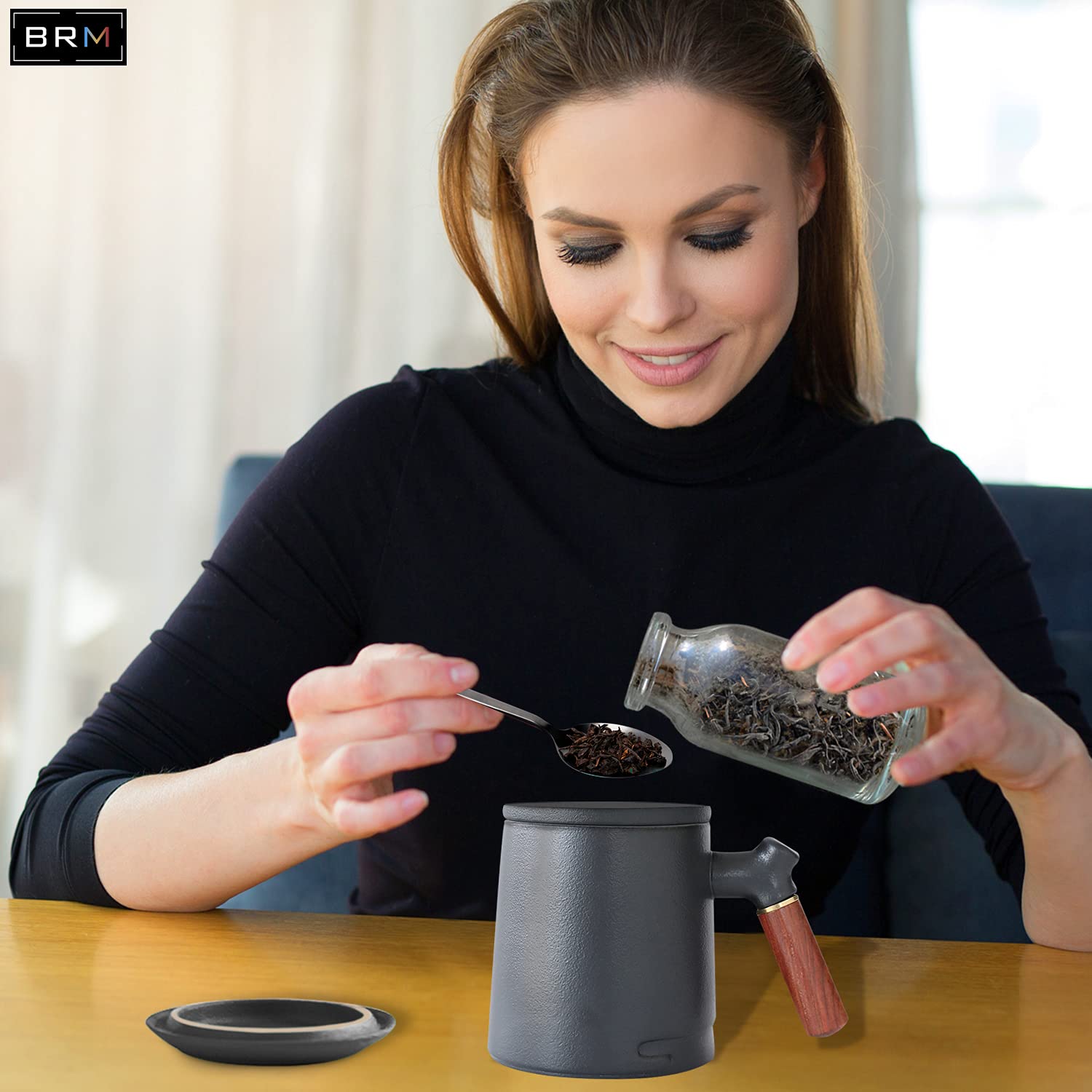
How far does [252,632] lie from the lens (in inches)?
48.4

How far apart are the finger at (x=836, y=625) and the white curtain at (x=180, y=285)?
5.90 feet

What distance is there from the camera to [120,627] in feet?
7.98

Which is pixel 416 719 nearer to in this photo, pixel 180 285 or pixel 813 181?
pixel 813 181

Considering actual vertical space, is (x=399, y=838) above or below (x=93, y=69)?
below

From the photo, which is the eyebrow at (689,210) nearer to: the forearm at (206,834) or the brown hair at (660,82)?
the brown hair at (660,82)

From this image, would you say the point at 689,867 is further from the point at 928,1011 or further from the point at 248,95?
the point at 248,95

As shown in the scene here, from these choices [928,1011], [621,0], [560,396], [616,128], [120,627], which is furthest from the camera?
[120,627]

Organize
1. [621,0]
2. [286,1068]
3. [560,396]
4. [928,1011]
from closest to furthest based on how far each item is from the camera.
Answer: [286,1068] < [928,1011] < [621,0] < [560,396]

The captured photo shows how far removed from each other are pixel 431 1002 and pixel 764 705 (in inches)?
11.2

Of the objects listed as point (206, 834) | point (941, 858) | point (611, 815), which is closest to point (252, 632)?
point (206, 834)

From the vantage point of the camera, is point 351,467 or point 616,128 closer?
point 616,128

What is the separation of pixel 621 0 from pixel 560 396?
0.42m

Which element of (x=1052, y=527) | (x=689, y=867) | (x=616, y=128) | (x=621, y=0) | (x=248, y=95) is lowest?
(x=689, y=867)

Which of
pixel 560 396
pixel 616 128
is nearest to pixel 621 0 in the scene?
pixel 616 128
